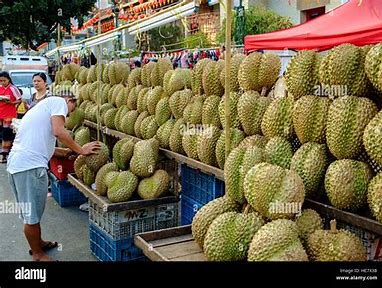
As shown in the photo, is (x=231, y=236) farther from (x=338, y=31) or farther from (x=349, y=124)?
(x=338, y=31)

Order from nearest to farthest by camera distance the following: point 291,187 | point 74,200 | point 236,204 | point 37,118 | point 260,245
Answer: point 260,245 → point 291,187 → point 236,204 → point 37,118 → point 74,200

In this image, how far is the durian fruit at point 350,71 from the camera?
2.59m

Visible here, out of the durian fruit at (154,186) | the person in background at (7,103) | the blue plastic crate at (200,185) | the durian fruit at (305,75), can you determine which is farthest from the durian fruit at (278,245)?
the person in background at (7,103)

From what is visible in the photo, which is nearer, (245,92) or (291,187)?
(291,187)

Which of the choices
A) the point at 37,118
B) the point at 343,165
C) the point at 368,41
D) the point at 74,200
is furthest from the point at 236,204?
the point at 74,200

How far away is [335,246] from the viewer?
2211 mm

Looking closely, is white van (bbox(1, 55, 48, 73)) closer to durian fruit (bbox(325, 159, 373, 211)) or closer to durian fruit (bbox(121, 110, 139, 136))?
durian fruit (bbox(121, 110, 139, 136))

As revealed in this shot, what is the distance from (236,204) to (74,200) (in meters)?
3.99

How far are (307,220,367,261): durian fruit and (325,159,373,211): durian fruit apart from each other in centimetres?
19

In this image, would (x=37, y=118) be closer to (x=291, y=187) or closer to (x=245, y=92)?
(x=245, y=92)

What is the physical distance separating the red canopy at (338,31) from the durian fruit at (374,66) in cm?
183

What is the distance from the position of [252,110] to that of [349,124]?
879 millimetres
